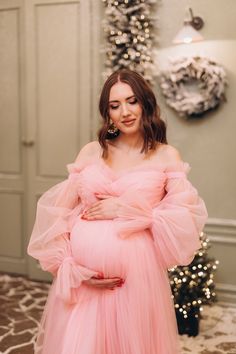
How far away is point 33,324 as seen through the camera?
133 inches

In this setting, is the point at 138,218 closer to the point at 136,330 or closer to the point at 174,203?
the point at 174,203

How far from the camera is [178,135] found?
3.81m

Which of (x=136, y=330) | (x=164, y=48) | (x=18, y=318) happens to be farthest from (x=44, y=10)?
(x=136, y=330)

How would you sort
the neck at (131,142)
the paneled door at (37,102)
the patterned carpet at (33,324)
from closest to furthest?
the neck at (131,142)
the patterned carpet at (33,324)
the paneled door at (37,102)

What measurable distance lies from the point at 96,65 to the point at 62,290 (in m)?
2.55

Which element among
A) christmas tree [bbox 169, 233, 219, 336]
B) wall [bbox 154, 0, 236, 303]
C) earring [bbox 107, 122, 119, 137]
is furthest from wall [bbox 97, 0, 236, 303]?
earring [bbox 107, 122, 119, 137]

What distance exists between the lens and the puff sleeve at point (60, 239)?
182 cm

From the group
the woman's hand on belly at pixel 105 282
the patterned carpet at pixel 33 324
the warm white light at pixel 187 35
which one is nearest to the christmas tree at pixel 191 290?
the patterned carpet at pixel 33 324

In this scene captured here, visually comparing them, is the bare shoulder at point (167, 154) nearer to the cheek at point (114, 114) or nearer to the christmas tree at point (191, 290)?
the cheek at point (114, 114)

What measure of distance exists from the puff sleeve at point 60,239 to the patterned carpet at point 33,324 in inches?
52.3

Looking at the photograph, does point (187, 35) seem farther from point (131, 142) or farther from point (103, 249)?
point (103, 249)

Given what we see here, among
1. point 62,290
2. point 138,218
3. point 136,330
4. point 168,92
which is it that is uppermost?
point 168,92

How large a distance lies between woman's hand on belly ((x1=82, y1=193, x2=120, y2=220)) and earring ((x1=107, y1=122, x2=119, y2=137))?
32 cm

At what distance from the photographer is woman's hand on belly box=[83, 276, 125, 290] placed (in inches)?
70.3
